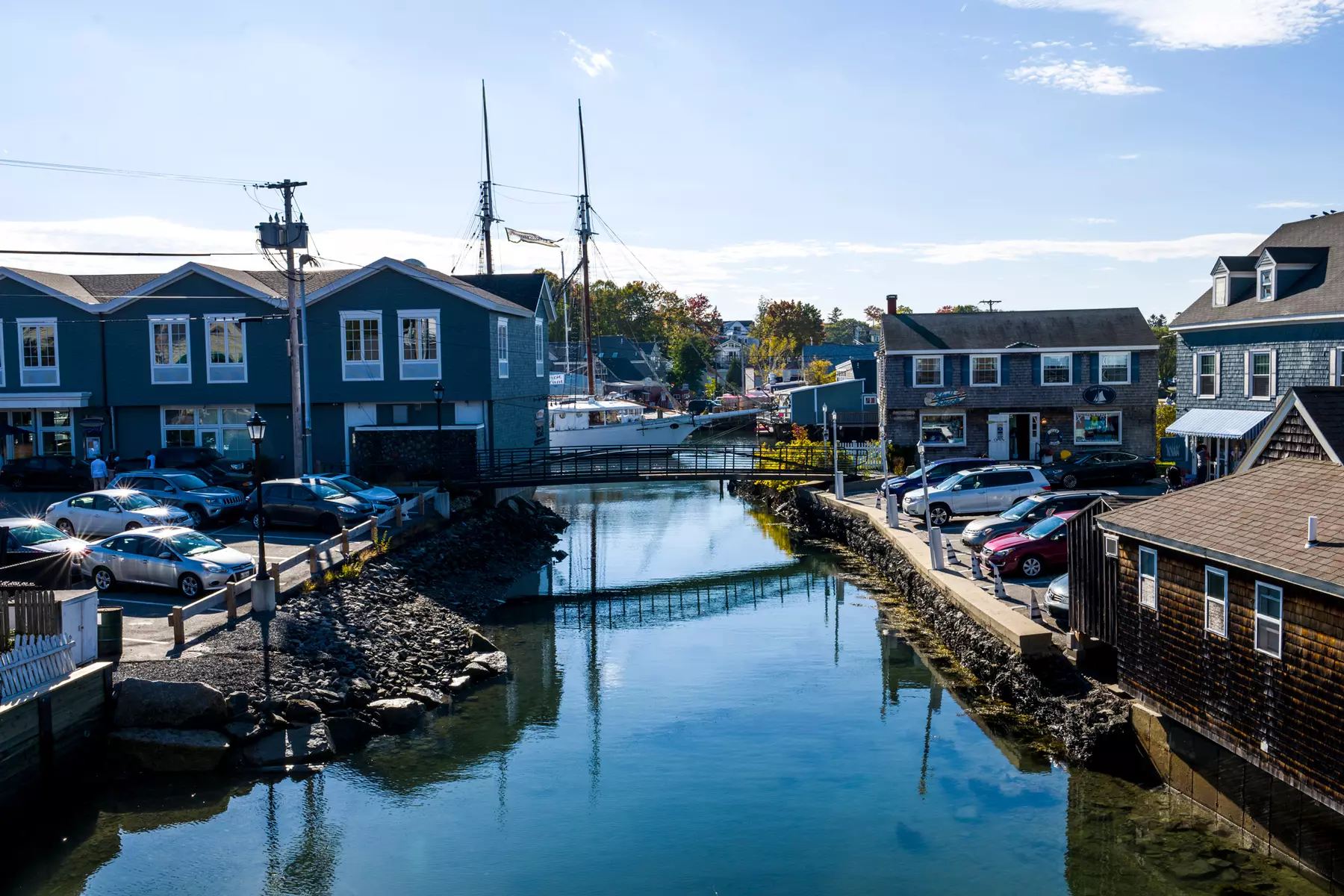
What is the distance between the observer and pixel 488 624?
29312 mm

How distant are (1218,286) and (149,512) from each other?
3360 cm

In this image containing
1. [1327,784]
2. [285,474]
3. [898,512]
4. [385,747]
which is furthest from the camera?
[285,474]

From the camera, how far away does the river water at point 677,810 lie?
587 inches

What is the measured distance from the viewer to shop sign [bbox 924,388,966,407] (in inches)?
1822

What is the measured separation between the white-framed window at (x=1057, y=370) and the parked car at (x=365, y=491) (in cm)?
2733

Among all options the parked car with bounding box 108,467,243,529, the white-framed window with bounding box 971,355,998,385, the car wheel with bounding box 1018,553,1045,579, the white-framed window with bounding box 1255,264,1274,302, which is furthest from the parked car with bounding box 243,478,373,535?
the white-framed window with bounding box 1255,264,1274,302

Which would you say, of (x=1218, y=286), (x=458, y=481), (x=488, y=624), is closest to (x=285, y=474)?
(x=458, y=481)

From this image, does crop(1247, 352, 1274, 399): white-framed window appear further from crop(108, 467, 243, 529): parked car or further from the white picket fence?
the white picket fence

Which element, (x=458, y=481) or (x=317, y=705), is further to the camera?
(x=458, y=481)

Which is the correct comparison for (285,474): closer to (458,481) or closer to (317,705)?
(458,481)

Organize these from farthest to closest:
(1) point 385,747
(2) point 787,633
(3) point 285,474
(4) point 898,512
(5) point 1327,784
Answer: (3) point 285,474, (4) point 898,512, (2) point 787,633, (1) point 385,747, (5) point 1327,784

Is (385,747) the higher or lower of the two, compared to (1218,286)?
lower

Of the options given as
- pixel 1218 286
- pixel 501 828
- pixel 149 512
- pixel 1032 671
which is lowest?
pixel 501 828

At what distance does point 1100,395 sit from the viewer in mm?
45500
